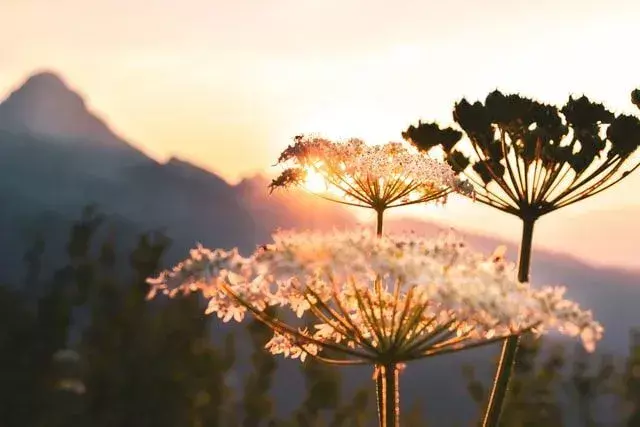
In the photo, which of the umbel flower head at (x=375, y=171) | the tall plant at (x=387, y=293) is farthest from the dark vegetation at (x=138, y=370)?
the tall plant at (x=387, y=293)

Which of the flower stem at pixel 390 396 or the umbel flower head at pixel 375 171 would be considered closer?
the flower stem at pixel 390 396

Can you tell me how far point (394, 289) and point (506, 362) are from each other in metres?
2.30

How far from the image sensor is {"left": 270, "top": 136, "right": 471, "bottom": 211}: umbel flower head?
11074 mm

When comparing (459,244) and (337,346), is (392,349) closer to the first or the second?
(337,346)

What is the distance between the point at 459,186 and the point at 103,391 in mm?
23414

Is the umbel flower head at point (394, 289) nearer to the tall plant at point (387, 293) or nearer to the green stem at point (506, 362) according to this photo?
the tall plant at point (387, 293)

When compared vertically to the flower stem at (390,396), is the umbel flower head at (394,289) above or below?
above

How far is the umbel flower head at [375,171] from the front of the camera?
36.3 ft

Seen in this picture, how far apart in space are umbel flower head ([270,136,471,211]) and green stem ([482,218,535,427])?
45.7 inches

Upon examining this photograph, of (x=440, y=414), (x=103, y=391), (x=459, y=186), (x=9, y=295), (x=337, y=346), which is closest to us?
(x=337, y=346)

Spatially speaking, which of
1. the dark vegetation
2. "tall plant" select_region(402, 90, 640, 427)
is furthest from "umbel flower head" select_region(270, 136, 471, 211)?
the dark vegetation

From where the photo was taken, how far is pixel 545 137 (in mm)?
9812

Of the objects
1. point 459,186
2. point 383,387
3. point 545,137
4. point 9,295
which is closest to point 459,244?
point 383,387

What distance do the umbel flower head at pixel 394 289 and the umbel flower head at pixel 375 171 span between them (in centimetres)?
273
